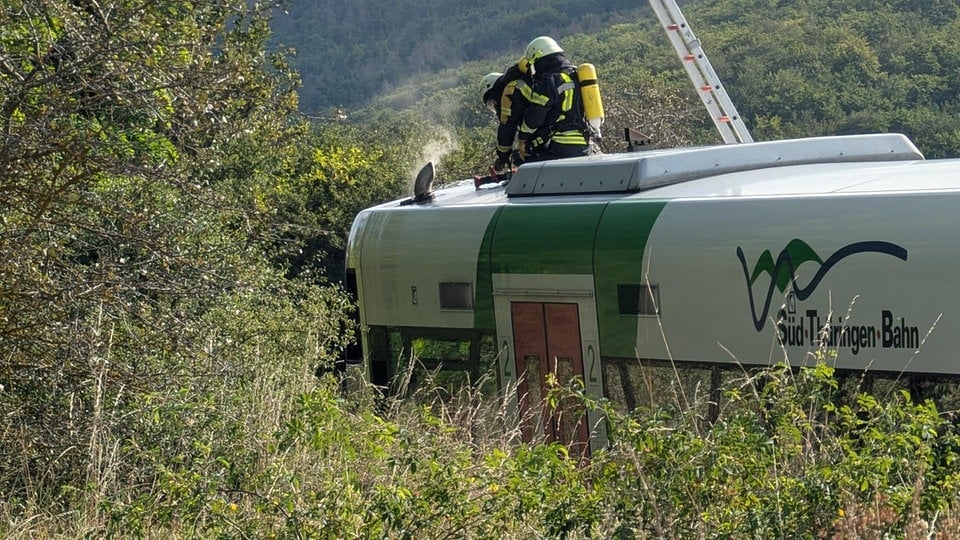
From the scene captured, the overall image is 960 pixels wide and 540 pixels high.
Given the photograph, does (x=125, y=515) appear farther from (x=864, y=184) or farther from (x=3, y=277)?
Answer: (x=864, y=184)

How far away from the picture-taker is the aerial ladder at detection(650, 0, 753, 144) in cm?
1455

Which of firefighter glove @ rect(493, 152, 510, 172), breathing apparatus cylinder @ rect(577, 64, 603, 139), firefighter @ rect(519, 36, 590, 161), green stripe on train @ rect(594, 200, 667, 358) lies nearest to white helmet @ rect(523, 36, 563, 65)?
firefighter @ rect(519, 36, 590, 161)

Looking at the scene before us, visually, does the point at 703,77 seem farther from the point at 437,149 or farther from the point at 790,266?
the point at 437,149

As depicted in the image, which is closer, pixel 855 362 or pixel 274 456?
pixel 274 456

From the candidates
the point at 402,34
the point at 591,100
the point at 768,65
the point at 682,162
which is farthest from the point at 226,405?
the point at 402,34

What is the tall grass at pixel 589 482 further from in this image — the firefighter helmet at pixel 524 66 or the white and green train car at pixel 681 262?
the firefighter helmet at pixel 524 66

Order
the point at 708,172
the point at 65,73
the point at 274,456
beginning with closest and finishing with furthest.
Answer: the point at 274,456 → the point at 65,73 → the point at 708,172

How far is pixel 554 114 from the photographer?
11.3 m

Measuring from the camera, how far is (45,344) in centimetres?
754

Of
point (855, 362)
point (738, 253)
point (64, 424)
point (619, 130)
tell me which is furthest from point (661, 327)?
point (619, 130)

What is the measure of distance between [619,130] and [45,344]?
18.9 meters

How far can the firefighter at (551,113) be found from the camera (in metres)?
11.3

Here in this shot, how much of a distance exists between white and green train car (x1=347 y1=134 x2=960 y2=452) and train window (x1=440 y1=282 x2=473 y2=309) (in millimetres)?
12

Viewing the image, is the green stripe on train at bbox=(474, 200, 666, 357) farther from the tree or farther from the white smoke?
the white smoke
